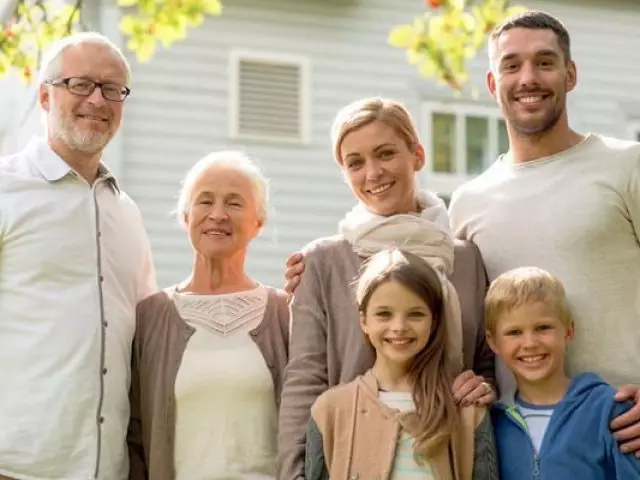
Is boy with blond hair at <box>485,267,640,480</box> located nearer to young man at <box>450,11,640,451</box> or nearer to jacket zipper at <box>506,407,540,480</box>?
jacket zipper at <box>506,407,540,480</box>

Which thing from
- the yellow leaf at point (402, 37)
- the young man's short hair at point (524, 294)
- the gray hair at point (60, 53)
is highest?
the yellow leaf at point (402, 37)

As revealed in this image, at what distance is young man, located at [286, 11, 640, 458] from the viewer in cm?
344

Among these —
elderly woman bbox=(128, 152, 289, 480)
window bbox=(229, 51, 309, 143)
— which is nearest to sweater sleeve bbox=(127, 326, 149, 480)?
elderly woman bbox=(128, 152, 289, 480)

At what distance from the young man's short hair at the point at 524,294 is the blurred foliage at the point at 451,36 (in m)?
2.10

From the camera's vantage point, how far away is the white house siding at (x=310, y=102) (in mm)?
10141

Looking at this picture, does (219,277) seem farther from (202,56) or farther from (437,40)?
(202,56)

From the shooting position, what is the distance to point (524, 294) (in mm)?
3287

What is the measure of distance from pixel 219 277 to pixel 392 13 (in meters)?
7.58

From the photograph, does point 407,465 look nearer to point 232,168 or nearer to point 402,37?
point 232,168

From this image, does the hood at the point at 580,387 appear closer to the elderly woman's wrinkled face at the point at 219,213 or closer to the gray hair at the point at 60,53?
the elderly woman's wrinkled face at the point at 219,213

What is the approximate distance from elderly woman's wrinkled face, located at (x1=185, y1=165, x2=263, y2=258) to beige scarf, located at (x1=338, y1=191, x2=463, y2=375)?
1.64 feet

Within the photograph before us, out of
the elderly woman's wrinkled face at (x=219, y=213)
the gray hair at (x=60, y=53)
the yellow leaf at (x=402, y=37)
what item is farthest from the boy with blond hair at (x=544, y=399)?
the yellow leaf at (x=402, y=37)

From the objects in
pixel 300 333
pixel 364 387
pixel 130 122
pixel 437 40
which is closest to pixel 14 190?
pixel 300 333

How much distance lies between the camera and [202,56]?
10453 mm
